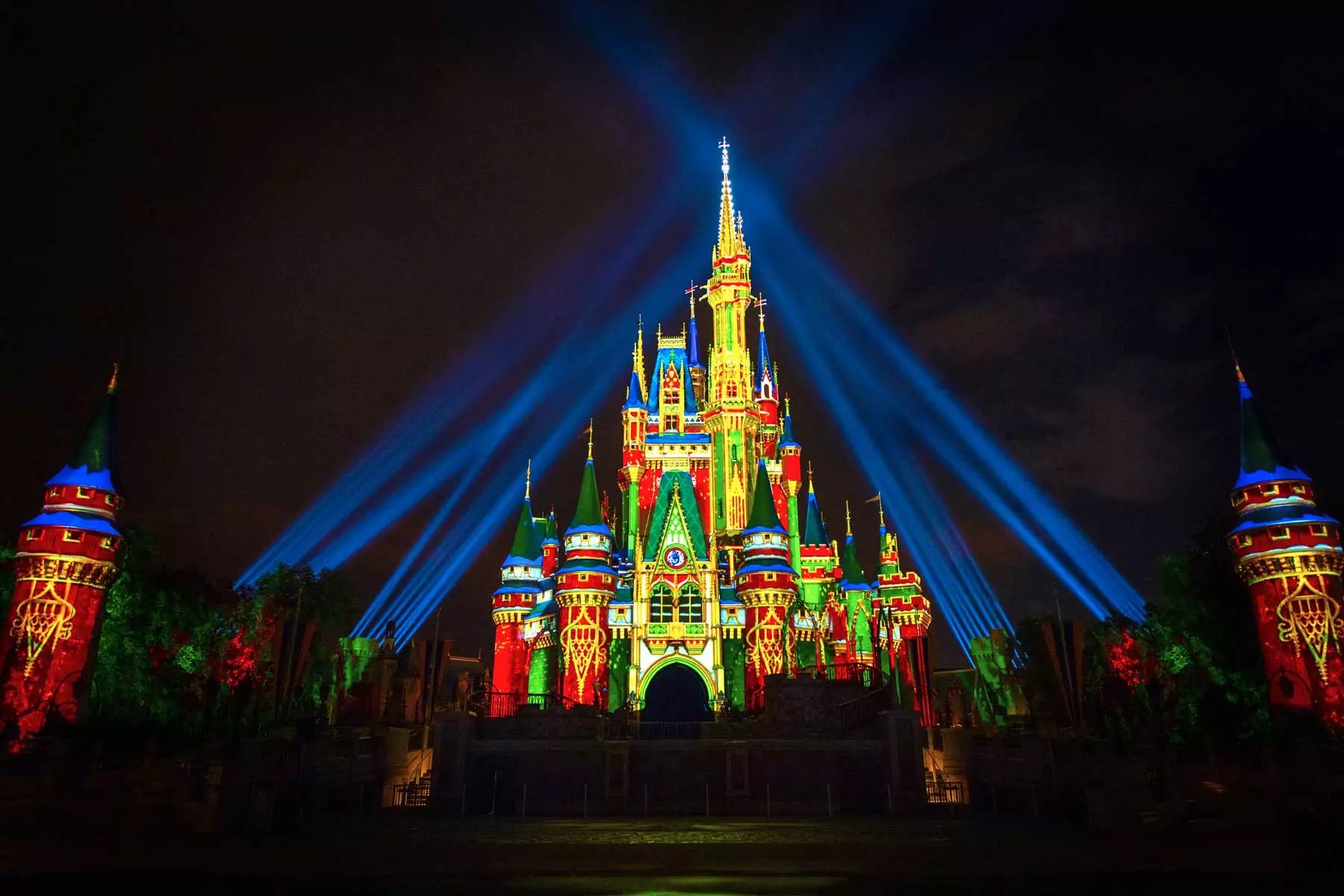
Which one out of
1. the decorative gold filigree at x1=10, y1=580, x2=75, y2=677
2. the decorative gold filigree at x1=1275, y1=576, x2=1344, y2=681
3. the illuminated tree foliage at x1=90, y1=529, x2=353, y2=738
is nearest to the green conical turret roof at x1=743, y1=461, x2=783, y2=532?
the decorative gold filigree at x1=1275, y1=576, x2=1344, y2=681

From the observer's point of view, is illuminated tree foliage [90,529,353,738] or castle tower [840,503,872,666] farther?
castle tower [840,503,872,666]

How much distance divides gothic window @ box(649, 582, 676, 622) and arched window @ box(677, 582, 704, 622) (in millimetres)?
580

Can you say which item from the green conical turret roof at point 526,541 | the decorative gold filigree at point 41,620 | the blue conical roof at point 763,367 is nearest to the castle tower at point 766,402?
the blue conical roof at point 763,367

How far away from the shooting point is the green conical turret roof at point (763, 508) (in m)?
48.1

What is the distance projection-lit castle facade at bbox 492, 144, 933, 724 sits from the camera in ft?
151

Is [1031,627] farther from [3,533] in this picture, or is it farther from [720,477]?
[3,533]

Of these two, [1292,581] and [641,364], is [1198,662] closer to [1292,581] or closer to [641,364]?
[1292,581]

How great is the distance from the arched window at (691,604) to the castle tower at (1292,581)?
1075 inches

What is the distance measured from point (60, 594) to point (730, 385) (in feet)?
141

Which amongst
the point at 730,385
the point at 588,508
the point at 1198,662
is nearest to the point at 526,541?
the point at 588,508

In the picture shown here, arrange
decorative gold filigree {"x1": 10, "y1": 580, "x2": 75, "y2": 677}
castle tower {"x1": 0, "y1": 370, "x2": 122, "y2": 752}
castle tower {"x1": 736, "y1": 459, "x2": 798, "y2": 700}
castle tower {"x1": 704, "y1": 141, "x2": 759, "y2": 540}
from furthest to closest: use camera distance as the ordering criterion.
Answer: castle tower {"x1": 704, "y1": 141, "x2": 759, "y2": 540}
castle tower {"x1": 736, "y1": 459, "x2": 798, "y2": 700}
decorative gold filigree {"x1": 10, "y1": 580, "x2": 75, "y2": 677}
castle tower {"x1": 0, "y1": 370, "x2": 122, "y2": 752}

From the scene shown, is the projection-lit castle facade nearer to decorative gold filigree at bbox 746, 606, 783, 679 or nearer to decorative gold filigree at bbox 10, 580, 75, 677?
Result: decorative gold filigree at bbox 746, 606, 783, 679

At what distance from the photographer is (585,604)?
45.8 metres

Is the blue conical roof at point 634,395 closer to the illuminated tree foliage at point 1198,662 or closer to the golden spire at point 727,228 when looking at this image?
the golden spire at point 727,228
